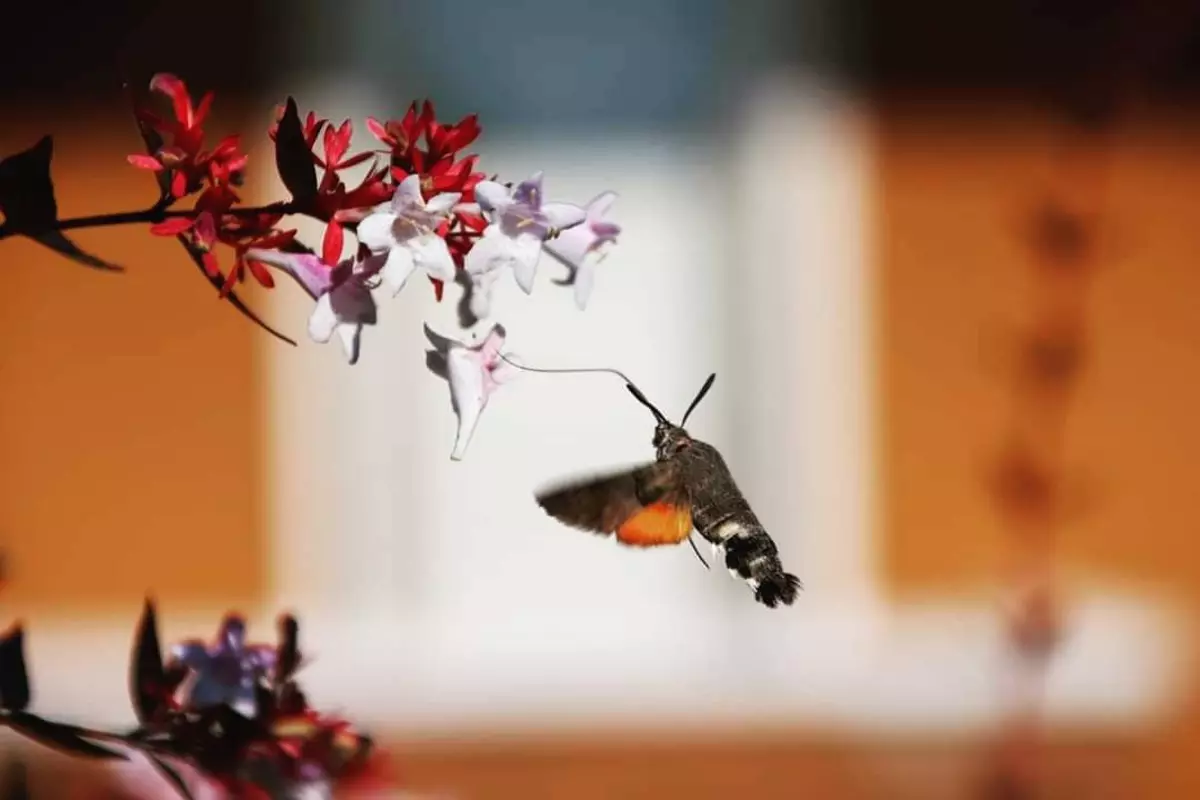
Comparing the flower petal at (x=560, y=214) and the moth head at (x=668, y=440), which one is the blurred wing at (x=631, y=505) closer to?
the moth head at (x=668, y=440)

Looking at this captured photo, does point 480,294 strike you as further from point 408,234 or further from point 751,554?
point 751,554

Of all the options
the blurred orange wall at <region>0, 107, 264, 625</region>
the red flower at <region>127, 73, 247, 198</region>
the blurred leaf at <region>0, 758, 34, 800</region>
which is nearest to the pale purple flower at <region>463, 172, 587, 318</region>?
the red flower at <region>127, 73, 247, 198</region>

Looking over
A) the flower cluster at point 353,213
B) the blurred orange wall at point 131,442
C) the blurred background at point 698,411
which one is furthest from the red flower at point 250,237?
the blurred orange wall at point 131,442

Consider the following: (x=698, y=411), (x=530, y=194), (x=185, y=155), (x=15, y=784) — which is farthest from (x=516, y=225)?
(x=698, y=411)

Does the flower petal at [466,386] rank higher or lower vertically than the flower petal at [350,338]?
lower

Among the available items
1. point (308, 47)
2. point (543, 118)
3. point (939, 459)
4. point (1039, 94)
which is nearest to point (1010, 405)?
point (939, 459)

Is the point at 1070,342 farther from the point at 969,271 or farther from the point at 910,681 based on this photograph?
the point at 910,681

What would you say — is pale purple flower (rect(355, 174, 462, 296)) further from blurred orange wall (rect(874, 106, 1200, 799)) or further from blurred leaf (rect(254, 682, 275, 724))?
blurred orange wall (rect(874, 106, 1200, 799))

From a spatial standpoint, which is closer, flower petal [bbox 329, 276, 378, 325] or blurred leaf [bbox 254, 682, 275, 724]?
flower petal [bbox 329, 276, 378, 325]
